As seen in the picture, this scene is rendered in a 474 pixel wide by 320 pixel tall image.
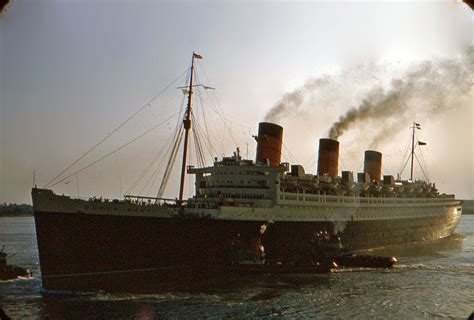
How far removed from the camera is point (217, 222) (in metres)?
35.6

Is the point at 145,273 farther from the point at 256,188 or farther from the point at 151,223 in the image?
the point at 256,188

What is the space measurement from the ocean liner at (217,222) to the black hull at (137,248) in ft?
0.21

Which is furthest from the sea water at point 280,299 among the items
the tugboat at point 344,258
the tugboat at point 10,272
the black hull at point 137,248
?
the tugboat at point 344,258

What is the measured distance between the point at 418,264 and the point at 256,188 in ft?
52.7

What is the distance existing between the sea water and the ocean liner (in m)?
2.83

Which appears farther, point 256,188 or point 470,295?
point 256,188

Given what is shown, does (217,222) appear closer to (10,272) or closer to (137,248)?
(137,248)

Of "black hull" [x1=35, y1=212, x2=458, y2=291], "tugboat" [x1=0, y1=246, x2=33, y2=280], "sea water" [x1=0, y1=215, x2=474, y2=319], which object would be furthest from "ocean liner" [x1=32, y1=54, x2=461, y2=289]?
"tugboat" [x1=0, y1=246, x2=33, y2=280]

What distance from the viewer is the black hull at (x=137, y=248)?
3011cm

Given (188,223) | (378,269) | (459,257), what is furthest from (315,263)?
(459,257)

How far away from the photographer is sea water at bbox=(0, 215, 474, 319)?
78.3 ft

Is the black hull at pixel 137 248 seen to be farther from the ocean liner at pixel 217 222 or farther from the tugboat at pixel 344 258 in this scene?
the tugboat at pixel 344 258

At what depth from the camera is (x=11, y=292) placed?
1169 inches

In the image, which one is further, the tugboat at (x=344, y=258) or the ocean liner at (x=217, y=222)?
the tugboat at (x=344, y=258)
